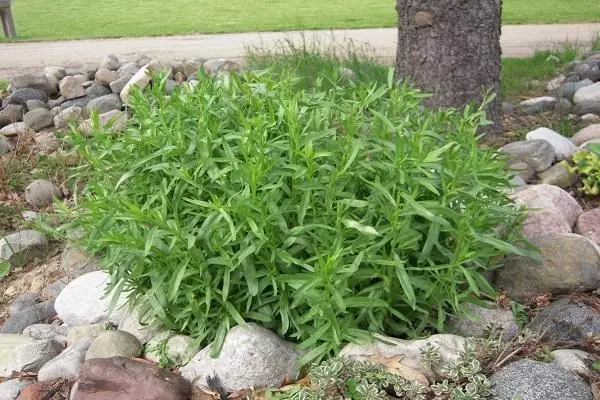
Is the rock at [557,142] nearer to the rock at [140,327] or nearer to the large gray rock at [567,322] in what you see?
the large gray rock at [567,322]

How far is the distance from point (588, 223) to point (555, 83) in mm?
3685

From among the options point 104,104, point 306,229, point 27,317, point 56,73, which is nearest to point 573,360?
point 306,229

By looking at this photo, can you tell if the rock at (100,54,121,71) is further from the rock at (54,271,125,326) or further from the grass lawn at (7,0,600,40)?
the grass lawn at (7,0,600,40)

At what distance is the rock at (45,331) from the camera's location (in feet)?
11.4

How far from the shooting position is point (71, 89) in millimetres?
7477

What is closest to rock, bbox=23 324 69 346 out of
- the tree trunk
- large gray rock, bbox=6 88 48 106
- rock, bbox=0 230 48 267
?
rock, bbox=0 230 48 267

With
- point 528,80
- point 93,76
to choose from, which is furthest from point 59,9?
point 528,80

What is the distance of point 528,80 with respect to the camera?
7.35 metres

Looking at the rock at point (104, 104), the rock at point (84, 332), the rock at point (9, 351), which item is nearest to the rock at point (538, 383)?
the rock at point (84, 332)

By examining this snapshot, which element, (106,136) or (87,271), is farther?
(87,271)

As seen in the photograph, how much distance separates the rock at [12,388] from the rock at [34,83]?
17.5 feet

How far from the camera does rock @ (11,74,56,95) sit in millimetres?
7641

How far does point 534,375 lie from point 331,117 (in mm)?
1499

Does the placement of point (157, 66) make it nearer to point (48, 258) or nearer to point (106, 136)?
point (48, 258)
